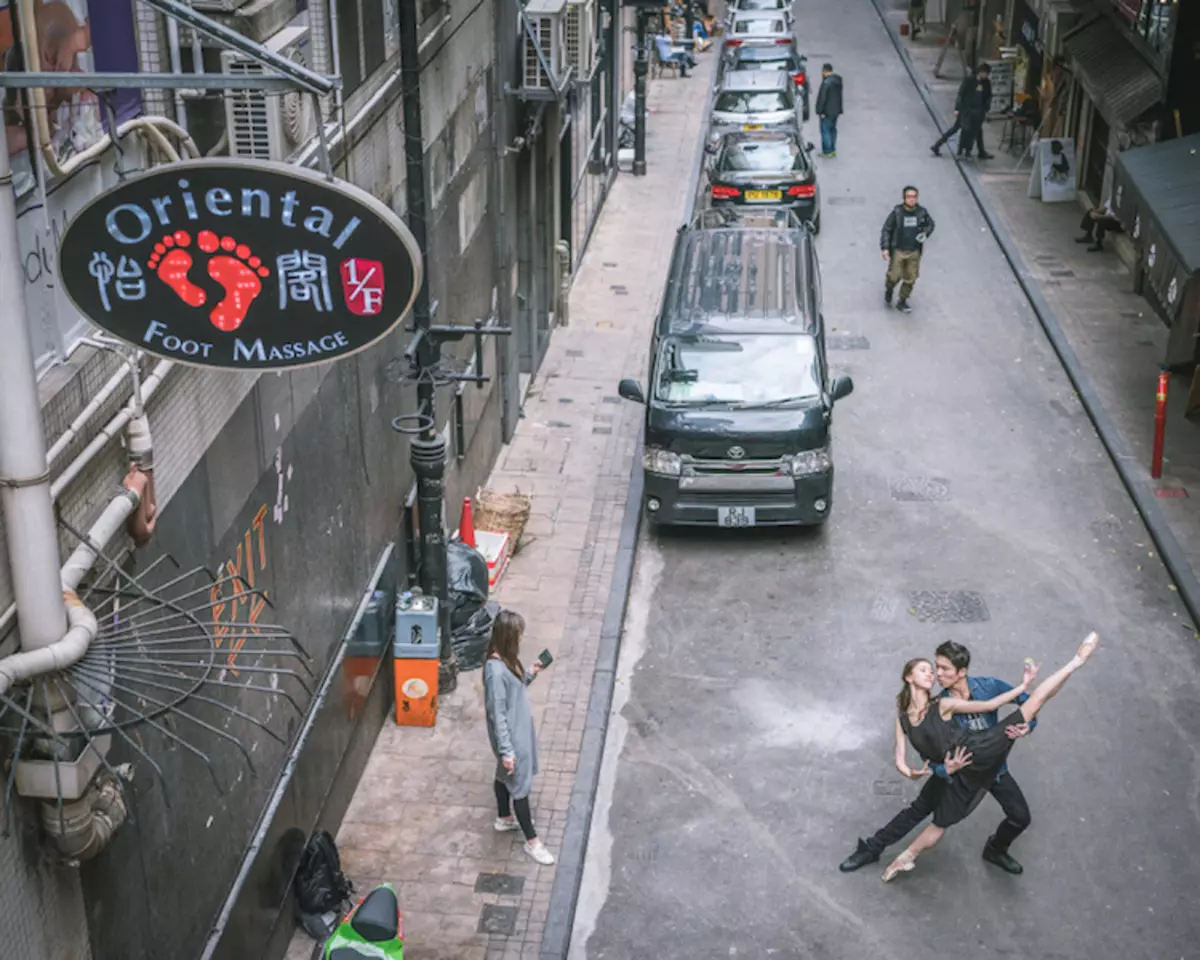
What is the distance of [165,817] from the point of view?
732 centimetres

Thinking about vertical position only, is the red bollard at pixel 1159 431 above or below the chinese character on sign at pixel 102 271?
below

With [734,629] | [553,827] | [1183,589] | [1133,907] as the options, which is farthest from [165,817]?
[1183,589]

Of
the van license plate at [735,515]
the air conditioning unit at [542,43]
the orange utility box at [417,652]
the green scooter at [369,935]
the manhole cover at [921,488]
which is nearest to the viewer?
the green scooter at [369,935]

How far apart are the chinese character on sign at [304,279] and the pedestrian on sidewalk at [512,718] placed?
4337 mm

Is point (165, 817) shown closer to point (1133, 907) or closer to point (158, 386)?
point (158, 386)

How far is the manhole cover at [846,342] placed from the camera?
20.7m

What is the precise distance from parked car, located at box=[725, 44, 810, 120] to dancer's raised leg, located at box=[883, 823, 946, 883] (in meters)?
24.7

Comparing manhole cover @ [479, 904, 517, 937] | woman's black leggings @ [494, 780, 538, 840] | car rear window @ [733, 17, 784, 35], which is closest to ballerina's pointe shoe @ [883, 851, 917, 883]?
woman's black leggings @ [494, 780, 538, 840]


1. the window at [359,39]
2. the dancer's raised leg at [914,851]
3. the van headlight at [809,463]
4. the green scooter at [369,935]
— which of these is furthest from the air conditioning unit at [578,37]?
the green scooter at [369,935]

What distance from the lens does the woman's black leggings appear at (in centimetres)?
1041

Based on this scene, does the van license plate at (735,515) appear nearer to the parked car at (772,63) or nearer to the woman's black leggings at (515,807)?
the woman's black leggings at (515,807)

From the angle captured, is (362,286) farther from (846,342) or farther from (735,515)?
(846,342)

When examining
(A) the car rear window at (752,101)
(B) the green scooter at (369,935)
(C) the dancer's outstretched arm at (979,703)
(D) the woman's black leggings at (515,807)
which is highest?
(B) the green scooter at (369,935)

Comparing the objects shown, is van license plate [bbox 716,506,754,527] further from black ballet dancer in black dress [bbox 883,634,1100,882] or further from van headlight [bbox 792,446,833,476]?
black ballet dancer in black dress [bbox 883,634,1100,882]
